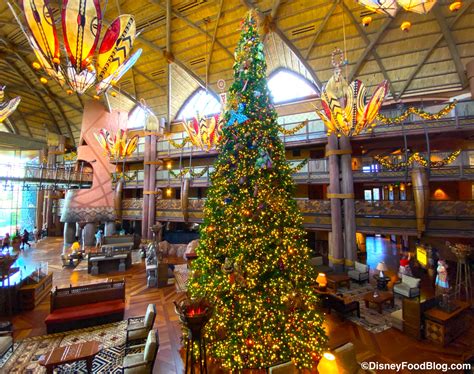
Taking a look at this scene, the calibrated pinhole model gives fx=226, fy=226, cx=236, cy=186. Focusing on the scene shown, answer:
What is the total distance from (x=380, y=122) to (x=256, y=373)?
11344mm

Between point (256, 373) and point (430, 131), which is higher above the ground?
point (430, 131)

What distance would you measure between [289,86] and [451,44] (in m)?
8.06

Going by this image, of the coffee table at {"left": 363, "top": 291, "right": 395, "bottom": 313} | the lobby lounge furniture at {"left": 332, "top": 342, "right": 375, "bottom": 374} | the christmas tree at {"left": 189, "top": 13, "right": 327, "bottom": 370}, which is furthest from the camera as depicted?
the coffee table at {"left": 363, "top": 291, "right": 395, "bottom": 313}

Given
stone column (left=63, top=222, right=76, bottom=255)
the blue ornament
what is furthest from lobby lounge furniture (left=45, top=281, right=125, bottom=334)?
stone column (left=63, top=222, right=76, bottom=255)

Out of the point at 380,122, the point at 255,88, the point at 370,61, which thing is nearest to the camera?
the point at 255,88

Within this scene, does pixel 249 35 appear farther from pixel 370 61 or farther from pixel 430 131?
pixel 370 61

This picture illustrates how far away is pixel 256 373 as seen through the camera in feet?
14.6

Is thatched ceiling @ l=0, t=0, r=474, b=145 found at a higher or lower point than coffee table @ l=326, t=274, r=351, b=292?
higher

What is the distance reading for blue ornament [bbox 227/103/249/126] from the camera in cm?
482

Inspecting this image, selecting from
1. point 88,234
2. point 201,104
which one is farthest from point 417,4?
point 88,234

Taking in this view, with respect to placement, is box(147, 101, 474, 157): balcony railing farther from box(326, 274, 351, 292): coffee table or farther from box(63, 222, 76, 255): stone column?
box(63, 222, 76, 255): stone column

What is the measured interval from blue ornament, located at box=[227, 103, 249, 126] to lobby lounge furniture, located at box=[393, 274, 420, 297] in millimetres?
8181

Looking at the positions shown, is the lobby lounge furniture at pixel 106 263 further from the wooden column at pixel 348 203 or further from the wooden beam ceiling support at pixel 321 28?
the wooden beam ceiling support at pixel 321 28

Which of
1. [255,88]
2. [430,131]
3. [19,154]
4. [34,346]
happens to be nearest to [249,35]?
[255,88]
